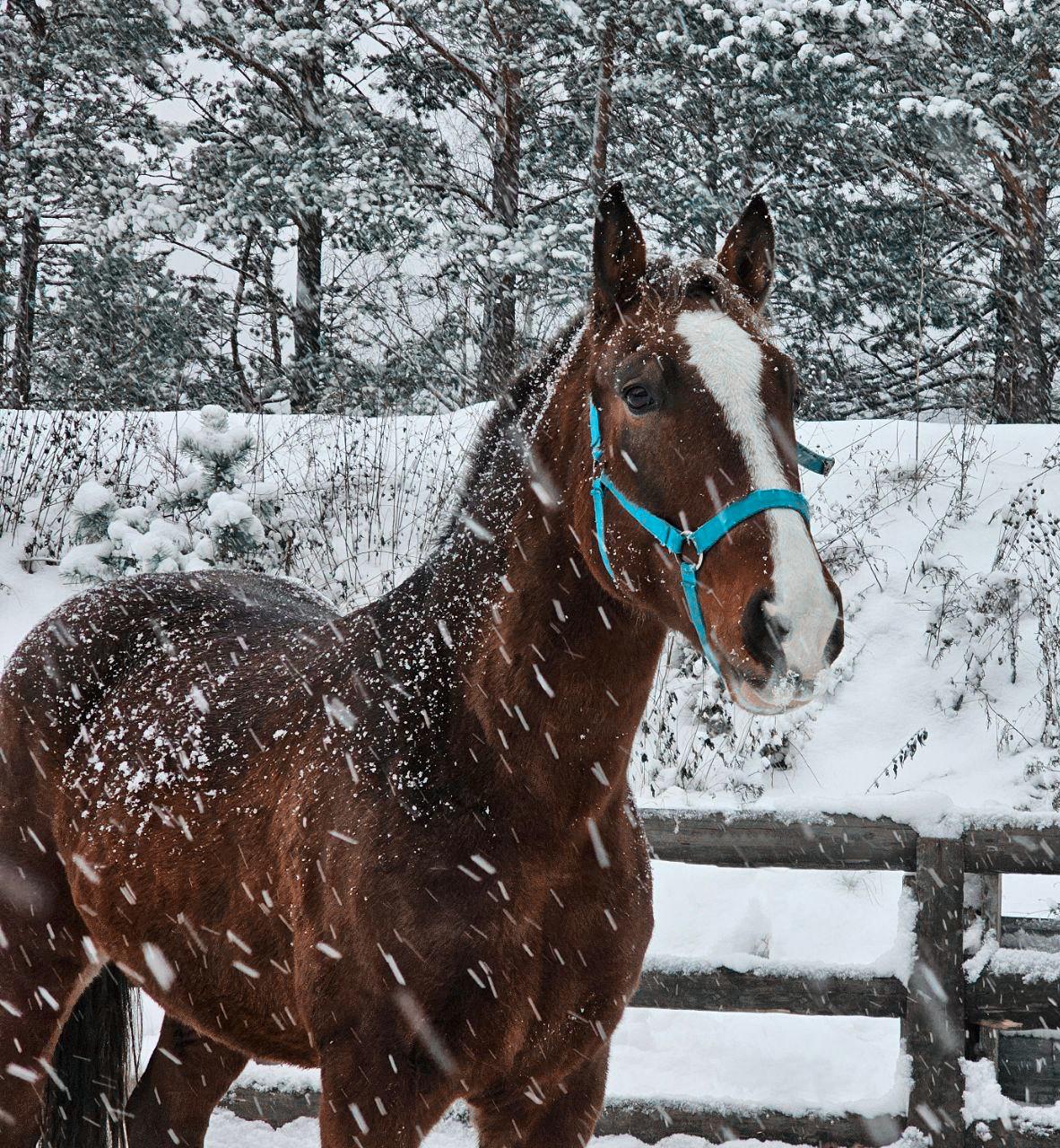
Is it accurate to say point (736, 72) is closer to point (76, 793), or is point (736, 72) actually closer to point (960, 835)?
point (960, 835)

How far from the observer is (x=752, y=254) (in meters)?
2.18

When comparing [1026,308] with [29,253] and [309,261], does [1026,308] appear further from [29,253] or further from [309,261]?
[29,253]

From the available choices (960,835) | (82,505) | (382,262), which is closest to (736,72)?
(382,262)

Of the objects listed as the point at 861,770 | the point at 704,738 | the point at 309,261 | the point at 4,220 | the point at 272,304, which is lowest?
the point at 861,770

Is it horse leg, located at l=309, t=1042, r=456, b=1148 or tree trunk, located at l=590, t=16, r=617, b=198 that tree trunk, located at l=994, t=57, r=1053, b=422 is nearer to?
tree trunk, located at l=590, t=16, r=617, b=198

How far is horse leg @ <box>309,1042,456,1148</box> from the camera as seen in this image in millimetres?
1911

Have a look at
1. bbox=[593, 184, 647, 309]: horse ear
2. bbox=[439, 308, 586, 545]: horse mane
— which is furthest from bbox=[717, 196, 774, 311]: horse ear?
bbox=[439, 308, 586, 545]: horse mane

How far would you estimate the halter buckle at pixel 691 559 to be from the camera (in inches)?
66.4

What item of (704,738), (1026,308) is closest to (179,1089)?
(704,738)

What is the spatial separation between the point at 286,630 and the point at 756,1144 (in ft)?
7.95

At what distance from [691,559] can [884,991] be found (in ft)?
8.55

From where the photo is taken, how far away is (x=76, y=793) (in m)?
2.72

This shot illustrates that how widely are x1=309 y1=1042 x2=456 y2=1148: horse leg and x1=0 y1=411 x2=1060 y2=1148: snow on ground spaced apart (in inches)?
79.9

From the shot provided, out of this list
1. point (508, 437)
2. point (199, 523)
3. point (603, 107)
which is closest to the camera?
point (508, 437)
